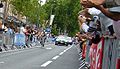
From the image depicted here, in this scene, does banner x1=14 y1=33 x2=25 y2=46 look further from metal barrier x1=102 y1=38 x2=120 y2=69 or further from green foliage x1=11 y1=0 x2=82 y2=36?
green foliage x1=11 y1=0 x2=82 y2=36

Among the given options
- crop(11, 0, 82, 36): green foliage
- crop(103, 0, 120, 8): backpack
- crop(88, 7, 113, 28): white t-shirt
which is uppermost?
crop(103, 0, 120, 8): backpack

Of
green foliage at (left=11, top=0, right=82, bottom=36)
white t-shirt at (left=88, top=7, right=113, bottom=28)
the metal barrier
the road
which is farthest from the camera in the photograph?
green foliage at (left=11, top=0, right=82, bottom=36)

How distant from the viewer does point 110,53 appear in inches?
308

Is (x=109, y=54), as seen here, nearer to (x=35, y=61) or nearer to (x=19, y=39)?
(x=35, y=61)

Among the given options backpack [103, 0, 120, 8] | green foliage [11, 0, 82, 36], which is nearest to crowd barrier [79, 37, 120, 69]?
backpack [103, 0, 120, 8]

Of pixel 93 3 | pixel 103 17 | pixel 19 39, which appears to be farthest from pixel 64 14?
pixel 93 3

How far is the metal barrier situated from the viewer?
724 cm

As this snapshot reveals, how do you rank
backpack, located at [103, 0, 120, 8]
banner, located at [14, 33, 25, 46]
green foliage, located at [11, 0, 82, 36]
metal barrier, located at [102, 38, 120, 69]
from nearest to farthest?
backpack, located at [103, 0, 120, 8] → metal barrier, located at [102, 38, 120, 69] → banner, located at [14, 33, 25, 46] → green foliage, located at [11, 0, 82, 36]

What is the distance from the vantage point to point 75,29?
127m

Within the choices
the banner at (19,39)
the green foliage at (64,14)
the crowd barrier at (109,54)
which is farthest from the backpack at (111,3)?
the green foliage at (64,14)

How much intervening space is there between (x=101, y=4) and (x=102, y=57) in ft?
10.4

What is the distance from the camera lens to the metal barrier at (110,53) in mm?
7245

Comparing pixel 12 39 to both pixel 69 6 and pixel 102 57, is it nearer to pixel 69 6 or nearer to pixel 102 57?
pixel 102 57

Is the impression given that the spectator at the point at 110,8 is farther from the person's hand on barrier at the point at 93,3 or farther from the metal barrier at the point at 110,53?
the metal barrier at the point at 110,53
